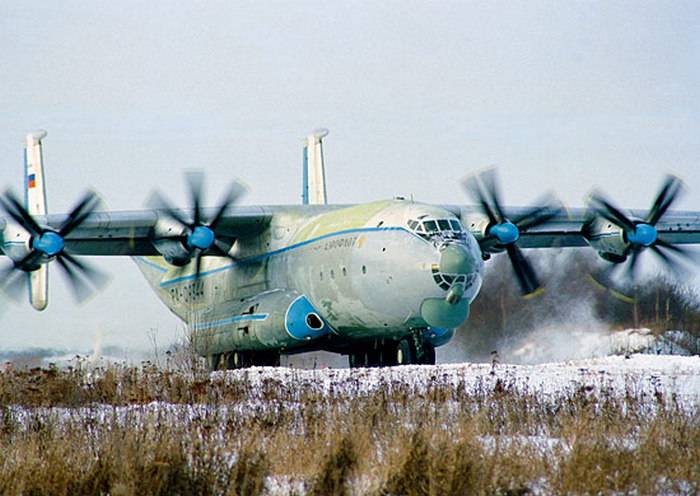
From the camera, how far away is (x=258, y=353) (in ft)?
A: 80.0

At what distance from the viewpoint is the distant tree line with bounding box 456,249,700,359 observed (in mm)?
30594

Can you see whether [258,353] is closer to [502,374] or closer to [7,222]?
[7,222]

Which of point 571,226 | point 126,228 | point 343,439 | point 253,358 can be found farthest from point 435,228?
point 343,439

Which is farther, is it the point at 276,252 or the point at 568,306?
the point at 568,306

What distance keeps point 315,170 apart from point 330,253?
978 cm

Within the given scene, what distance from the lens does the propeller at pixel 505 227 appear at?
22391mm

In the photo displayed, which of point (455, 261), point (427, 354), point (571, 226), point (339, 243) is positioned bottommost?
point (427, 354)

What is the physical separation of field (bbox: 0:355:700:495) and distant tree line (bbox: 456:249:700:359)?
1677 centimetres

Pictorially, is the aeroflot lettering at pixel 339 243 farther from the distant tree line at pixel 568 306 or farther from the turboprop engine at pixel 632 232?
the distant tree line at pixel 568 306

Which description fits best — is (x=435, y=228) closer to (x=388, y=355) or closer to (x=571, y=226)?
(x=388, y=355)

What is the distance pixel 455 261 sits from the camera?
62.6ft

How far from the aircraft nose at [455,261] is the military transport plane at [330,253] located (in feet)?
0.08

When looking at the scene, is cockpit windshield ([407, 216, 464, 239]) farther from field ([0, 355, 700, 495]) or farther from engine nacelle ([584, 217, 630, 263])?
field ([0, 355, 700, 495])

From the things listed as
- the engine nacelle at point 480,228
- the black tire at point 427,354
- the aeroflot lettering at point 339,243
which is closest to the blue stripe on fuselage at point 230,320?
the aeroflot lettering at point 339,243
